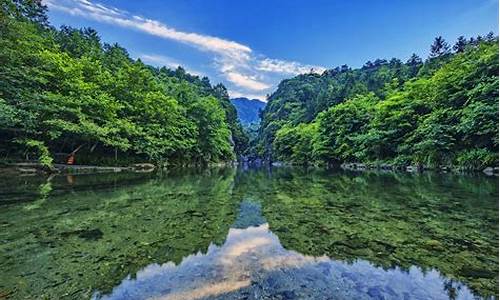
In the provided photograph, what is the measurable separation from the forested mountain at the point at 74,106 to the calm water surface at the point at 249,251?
1494 cm

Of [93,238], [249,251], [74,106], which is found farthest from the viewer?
[74,106]

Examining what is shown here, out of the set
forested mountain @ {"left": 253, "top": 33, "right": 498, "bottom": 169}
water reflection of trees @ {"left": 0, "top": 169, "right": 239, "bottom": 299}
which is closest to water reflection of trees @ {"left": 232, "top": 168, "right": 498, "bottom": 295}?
water reflection of trees @ {"left": 0, "top": 169, "right": 239, "bottom": 299}

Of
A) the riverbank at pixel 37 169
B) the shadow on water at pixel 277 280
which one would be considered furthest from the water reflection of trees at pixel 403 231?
the riverbank at pixel 37 169

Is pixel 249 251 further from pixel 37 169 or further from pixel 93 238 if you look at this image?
pixel 37 169

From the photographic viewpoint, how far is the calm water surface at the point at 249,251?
153 inches

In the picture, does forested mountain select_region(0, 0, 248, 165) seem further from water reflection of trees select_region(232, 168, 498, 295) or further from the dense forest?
water reflection of trees select_region(232, 168, 498, 295)

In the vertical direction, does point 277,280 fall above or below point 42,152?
below

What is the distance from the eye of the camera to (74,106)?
82.6 ft

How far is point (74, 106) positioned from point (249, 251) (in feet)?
78.1

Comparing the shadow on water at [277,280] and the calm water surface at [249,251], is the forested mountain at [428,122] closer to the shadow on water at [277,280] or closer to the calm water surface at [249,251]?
the calm water surface at [249,251]

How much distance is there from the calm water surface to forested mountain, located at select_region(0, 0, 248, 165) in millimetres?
14945

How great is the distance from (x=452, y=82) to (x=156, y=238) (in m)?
28.3

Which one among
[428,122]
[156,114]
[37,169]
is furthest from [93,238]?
[156,114]

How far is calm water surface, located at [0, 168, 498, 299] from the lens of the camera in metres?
3.89
